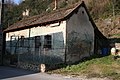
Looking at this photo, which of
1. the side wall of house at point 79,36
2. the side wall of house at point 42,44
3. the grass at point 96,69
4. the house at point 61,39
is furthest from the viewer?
the side wall of house at point 79,36

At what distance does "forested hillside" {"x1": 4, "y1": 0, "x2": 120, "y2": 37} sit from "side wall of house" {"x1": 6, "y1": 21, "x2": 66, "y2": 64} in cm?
1145

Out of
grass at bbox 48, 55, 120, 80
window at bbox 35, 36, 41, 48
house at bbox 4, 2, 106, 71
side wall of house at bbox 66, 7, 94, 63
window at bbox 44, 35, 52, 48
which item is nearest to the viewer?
grass at bbox 48, 55, 120, 80

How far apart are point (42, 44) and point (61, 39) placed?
2.80m

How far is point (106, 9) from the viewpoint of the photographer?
4256 cm

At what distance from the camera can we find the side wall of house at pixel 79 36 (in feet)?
82.0

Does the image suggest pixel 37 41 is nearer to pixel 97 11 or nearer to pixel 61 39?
pixel 61 39

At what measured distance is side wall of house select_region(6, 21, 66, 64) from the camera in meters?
24.3

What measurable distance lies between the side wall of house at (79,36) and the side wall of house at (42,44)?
0.72 metres

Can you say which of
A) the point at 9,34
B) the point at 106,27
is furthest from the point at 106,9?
the point at 9,34

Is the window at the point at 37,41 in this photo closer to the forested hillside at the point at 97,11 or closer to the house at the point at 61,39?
the house at the point at 61,39

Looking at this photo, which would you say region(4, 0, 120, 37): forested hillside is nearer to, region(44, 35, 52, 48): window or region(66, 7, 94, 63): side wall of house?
region(66, 7, 94, 63): side wall of house

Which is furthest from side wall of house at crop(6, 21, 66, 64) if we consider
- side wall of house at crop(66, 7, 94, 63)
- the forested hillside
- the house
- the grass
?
the forested hillside

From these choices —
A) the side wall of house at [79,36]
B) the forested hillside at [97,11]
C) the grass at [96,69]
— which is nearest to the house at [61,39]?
the side wall of house at [79,36]

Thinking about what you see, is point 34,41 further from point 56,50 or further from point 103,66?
point 103,66
